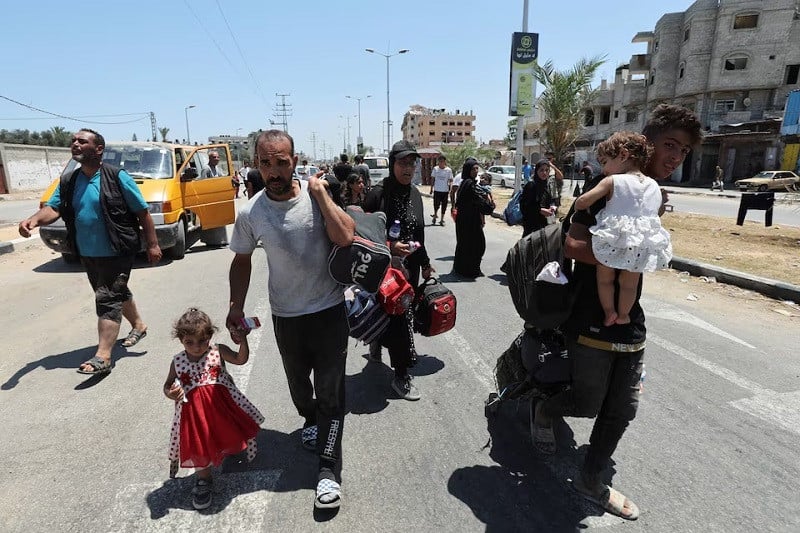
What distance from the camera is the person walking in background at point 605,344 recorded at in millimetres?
2258

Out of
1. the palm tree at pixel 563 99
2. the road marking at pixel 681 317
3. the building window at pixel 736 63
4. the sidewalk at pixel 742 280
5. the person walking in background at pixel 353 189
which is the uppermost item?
the building window at pixel 736 63

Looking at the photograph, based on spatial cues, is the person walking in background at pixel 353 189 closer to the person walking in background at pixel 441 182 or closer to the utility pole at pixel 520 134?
the person walking in background at pixel 441 182

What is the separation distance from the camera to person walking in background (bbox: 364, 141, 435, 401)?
3.62 metres

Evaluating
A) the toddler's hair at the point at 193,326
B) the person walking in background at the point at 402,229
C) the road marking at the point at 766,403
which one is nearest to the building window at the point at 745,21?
the road marking at the point at 766,403

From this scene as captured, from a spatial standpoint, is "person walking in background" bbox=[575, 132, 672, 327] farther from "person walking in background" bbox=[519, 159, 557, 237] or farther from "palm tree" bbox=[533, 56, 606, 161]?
"palm tree" bbox=[533, 56, 606, 161]

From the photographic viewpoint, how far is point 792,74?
3691 centimetres

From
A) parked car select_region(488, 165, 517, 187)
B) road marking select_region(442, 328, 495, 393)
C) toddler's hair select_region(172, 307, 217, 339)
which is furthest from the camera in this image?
parked car select_region(488, 165, 517, 187)

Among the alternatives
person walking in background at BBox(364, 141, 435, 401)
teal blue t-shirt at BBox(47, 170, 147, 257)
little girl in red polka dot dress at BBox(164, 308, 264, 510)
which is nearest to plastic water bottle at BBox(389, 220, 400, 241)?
person walking in background at BBox(364, 141, 435, 401)

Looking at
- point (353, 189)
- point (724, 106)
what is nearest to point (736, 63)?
point (724, 106)

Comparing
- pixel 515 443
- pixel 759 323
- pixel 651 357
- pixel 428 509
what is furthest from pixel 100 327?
pixel 759 323

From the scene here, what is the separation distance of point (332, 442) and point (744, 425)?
2.78 m

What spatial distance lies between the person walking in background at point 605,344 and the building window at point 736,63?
4654cm

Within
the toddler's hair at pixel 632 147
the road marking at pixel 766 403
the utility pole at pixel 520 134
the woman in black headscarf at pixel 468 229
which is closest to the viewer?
the toddler's hair at pixel 632 147

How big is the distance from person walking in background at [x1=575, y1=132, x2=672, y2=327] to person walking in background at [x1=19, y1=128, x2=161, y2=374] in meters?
3.77
